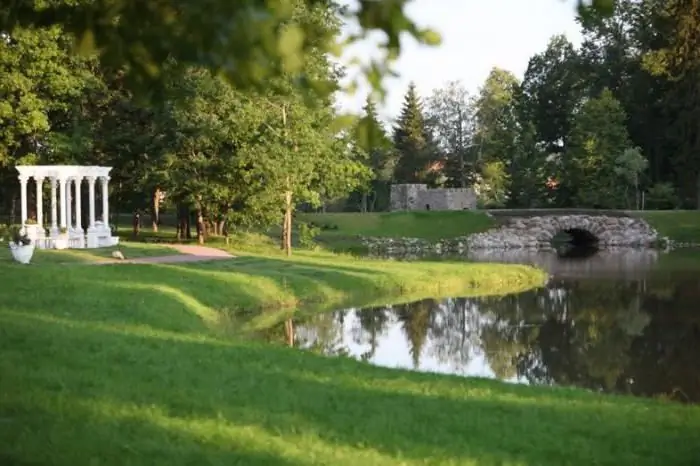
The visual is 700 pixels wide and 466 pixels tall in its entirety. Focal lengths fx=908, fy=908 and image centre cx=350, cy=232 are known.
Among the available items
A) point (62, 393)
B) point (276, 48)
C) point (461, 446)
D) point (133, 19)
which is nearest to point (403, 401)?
point (461, 446)

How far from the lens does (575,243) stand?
5309 cm

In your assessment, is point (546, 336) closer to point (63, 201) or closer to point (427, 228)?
point (63, 201)

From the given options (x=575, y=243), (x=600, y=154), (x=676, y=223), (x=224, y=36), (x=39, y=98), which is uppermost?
(x=39, y=98)

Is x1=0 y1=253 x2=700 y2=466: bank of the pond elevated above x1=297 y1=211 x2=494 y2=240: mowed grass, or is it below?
below

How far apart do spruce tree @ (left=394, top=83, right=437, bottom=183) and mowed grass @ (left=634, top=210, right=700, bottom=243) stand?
842 inches

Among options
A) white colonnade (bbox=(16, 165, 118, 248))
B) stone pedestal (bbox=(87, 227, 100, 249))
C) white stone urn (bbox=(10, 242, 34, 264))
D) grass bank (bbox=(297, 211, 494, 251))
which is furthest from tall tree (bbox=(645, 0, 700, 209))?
white stone urn (bbox=(10, 242, 34, 264))

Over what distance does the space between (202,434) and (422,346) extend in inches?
400

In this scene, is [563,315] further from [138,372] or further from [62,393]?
[62,393]

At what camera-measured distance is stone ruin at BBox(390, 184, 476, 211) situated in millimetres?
60062

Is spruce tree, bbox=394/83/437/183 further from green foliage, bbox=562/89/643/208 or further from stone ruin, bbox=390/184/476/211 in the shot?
green foliage, bbox=562/89/643/208

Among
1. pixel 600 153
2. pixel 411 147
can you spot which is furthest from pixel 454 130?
pixel 600 153

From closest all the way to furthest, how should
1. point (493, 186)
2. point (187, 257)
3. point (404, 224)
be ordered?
point (187, 257) < point (404, 224) < point (493, 186)

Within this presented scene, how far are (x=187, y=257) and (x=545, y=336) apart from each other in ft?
38.5

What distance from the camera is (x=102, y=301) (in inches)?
612
